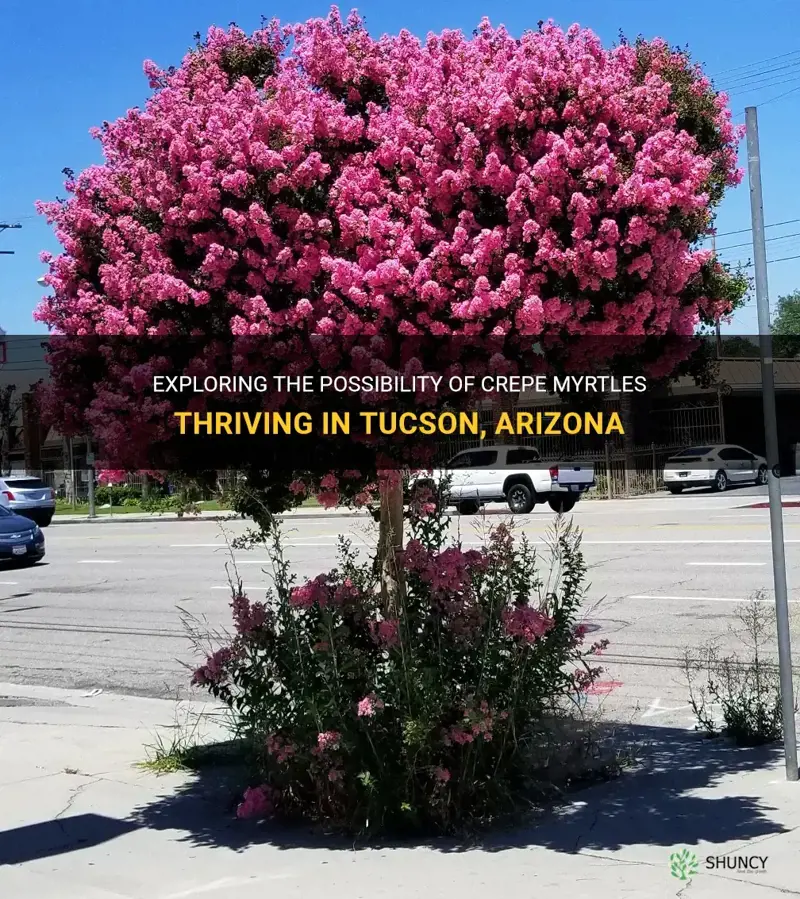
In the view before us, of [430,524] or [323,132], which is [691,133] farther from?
[430,524]

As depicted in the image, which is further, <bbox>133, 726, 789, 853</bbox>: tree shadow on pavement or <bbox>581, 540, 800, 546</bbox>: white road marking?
<bbox>581, 540, 800, 546</bbox>: white road marking

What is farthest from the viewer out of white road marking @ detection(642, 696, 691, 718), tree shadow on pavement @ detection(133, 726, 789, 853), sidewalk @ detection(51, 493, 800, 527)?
sidewalk @ detection(51, 493, 800, 527)

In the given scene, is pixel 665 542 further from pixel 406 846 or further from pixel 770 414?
pixel 406 846

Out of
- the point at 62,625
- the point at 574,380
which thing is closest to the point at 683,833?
the point at 574,380

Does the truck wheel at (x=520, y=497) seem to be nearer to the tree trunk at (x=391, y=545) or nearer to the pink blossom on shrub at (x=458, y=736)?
the tree trunk at (x=391, y=545)

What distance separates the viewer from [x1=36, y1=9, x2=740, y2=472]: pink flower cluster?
4.87m

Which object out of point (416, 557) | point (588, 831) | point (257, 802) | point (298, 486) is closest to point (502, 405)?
point (416, 557)

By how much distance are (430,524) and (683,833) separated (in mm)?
1896

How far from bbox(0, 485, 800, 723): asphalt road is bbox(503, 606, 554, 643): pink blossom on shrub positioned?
930mm

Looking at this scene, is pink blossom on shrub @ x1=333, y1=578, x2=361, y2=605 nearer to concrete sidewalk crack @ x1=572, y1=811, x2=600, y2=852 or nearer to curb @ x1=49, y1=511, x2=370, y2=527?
concrete sidewalk crack @ x1=572, y1=811, x2=600, y2=852

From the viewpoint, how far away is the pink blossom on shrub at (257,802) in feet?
19.1

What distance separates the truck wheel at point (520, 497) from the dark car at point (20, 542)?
33.3ft

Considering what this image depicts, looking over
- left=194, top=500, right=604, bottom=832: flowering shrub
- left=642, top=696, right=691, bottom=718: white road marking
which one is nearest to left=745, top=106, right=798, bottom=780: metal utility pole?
left=194, top=500, right=604, bottom=832: flowering shrub

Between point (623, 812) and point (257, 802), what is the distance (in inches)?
69.9
